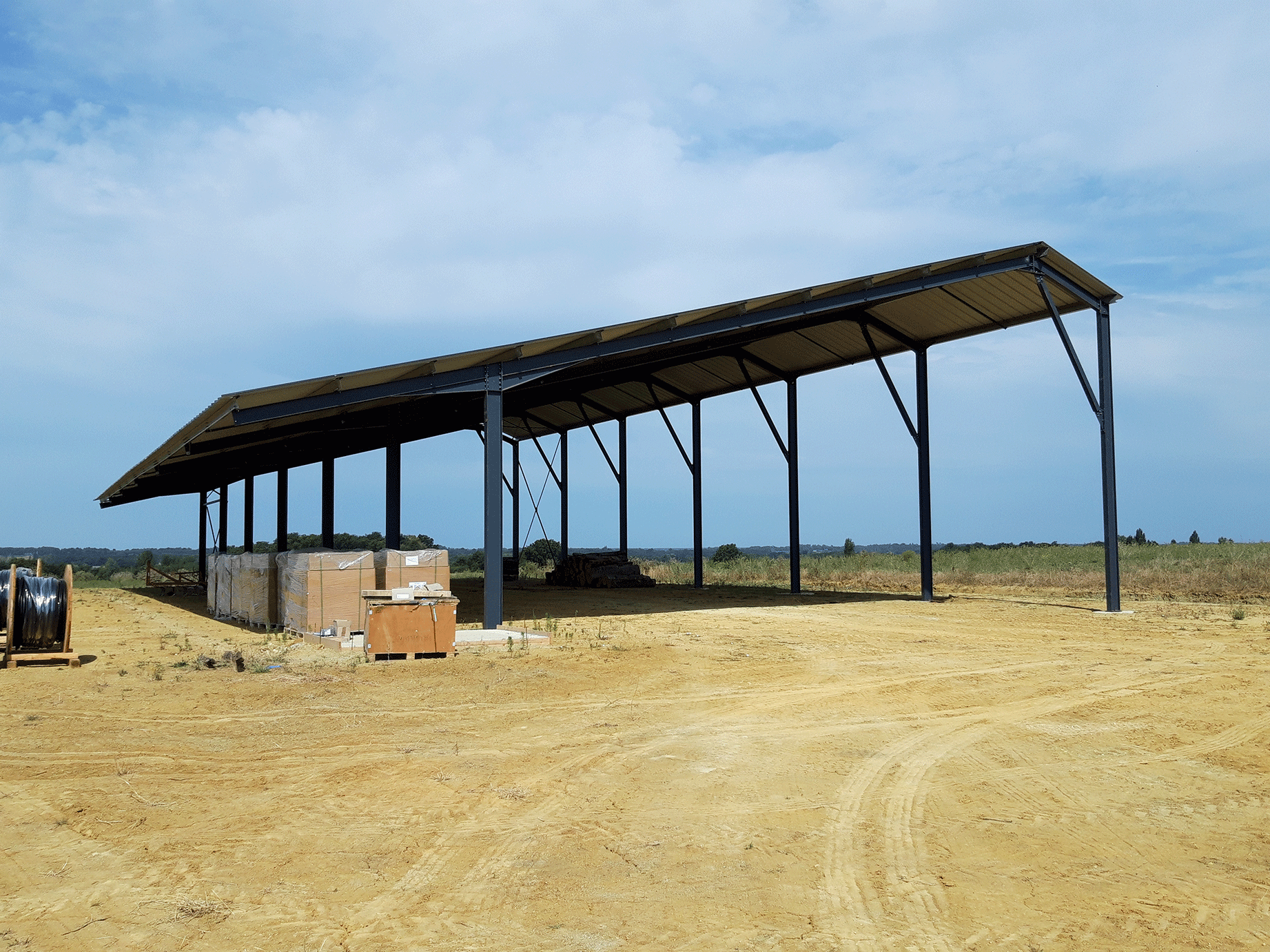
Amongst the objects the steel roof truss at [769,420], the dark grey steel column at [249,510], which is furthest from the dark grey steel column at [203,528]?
the steel roof truss at [769,420]

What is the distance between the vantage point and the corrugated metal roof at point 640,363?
18422 mm

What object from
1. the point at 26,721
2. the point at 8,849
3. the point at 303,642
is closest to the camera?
the point at 8,849

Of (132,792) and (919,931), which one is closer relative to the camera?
(919,931)

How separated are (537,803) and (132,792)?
3.34 meters

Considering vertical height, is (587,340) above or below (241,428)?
above

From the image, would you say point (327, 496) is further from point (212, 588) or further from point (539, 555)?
point (539, 555)

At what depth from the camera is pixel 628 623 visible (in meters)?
20.8

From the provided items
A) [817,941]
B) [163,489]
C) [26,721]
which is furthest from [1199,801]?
[163,489]

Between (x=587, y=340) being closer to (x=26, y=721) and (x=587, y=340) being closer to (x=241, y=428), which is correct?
(x=241, y=428)

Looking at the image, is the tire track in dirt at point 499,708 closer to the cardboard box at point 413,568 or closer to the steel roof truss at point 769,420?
the cardboard box at point 413,568

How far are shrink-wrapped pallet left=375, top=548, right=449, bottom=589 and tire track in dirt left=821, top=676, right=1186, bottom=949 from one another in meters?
10.5

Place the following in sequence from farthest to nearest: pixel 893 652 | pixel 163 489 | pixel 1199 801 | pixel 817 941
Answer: pixel 163 489 < pixel 893 652 < pixel 1199 801 < pixel 817 941

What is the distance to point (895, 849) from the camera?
20.4ft

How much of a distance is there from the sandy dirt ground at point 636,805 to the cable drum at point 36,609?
1186mm
